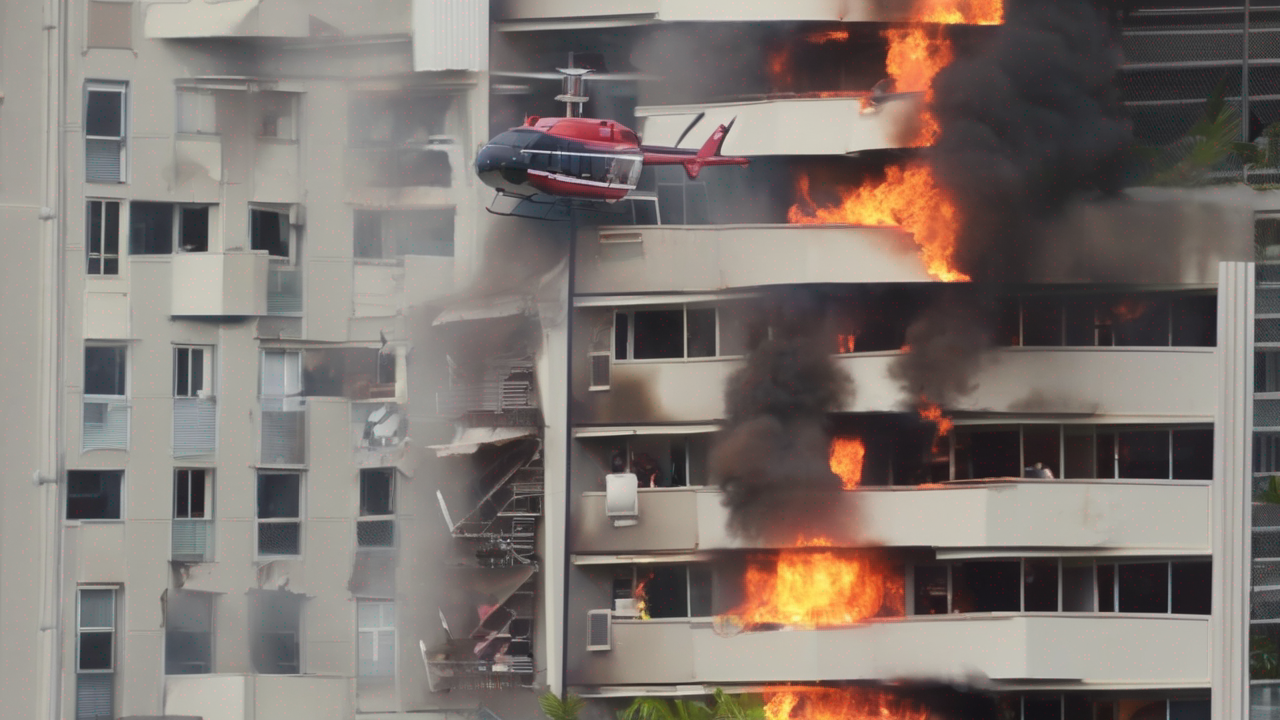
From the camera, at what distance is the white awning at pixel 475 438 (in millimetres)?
19078

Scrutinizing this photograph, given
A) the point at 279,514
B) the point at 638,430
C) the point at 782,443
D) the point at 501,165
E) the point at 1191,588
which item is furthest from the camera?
the point at 279,514

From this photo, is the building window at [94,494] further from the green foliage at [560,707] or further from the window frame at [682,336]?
the window frame at [682,336]

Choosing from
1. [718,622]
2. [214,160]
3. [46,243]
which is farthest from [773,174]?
[46,243]

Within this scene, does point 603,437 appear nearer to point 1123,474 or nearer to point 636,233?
point 636,233

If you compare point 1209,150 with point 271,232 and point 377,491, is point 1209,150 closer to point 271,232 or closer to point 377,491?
point 377,491

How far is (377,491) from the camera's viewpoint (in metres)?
19.5

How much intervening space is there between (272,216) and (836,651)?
8268 mm

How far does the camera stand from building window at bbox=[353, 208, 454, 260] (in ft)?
63.8

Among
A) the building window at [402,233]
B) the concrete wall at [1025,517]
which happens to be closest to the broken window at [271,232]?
the building window at [402,233]

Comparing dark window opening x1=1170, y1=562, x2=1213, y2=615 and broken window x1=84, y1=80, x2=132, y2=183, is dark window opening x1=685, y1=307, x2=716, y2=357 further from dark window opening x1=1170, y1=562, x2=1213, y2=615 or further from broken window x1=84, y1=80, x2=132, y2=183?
broken window x1=84, y1=80, x2=132, y2=183

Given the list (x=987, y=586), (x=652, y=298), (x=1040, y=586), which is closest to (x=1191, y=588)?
(x=1040, y=586)

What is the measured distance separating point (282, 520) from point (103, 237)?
3935 millimetres

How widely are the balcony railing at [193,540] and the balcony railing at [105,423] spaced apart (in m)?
1.16

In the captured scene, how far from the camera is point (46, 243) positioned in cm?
1958
